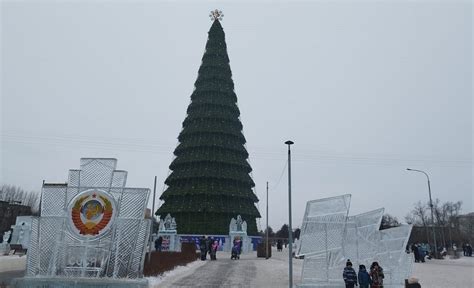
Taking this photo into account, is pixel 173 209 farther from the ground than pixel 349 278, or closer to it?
farther from the ground

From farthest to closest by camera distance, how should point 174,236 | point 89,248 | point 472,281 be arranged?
point 174,236
point 472,281
point 89,248

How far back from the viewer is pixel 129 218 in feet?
51.2

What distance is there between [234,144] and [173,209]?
39.6 ft

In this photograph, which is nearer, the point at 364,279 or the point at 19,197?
the point at 364,279

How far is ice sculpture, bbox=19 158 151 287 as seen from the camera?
1514 cm

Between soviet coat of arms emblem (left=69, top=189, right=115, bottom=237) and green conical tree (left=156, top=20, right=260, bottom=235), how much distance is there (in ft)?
99.9

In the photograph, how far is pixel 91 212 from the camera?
15.8m

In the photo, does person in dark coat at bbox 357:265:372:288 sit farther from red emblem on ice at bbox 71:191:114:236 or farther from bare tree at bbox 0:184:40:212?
bare tree at bbox 0:184:40:212

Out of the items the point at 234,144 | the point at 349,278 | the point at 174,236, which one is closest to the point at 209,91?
the point at 234,144

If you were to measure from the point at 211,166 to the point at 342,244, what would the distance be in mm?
34067

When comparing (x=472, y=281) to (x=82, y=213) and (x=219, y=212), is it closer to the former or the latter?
(x=82, y=213)

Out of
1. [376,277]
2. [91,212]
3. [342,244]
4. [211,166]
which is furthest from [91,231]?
[211,166]

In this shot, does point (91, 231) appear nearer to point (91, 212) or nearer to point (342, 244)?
point (91, 212)

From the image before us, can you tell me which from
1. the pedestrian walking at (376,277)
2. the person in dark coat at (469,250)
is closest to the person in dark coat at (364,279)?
the pedestrian walking at (376,277)
